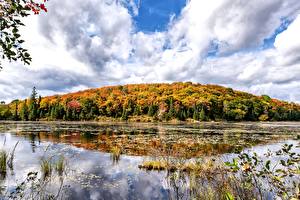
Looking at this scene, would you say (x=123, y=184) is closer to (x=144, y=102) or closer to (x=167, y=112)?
(x=167, y=112)

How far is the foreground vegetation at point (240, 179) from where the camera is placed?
4027 millimetres

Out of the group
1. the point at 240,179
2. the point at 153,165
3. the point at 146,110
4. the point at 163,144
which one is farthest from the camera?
the point at 146,110

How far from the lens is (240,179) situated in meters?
9.66

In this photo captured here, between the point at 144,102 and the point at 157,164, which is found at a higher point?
the point at 144,102

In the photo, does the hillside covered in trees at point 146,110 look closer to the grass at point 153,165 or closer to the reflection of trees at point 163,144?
the reflection of trees at point 163,144

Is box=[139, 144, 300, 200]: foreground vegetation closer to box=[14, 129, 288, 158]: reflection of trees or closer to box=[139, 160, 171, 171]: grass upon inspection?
box=[139, 160, 171, 171]: grass

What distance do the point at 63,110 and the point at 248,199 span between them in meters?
113

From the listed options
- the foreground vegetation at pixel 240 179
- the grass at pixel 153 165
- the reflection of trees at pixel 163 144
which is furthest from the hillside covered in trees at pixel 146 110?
the foreground vegetation at pixel 240 179

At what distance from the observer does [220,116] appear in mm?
125438

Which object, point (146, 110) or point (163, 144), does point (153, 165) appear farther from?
point (146, 110)

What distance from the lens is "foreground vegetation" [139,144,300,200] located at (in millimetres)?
4027

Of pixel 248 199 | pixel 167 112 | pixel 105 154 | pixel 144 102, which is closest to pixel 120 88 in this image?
pixel 144 102

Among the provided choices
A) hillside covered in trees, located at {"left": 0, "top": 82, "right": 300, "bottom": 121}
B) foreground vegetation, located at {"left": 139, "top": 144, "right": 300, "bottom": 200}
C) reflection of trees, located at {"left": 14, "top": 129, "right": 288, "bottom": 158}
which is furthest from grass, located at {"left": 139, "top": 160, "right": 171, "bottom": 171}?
hillside covered in trees, located at {"left": 0, "top": 82, "right": 300, "bottom": 121}

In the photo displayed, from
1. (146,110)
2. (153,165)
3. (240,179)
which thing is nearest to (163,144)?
(153,165)
